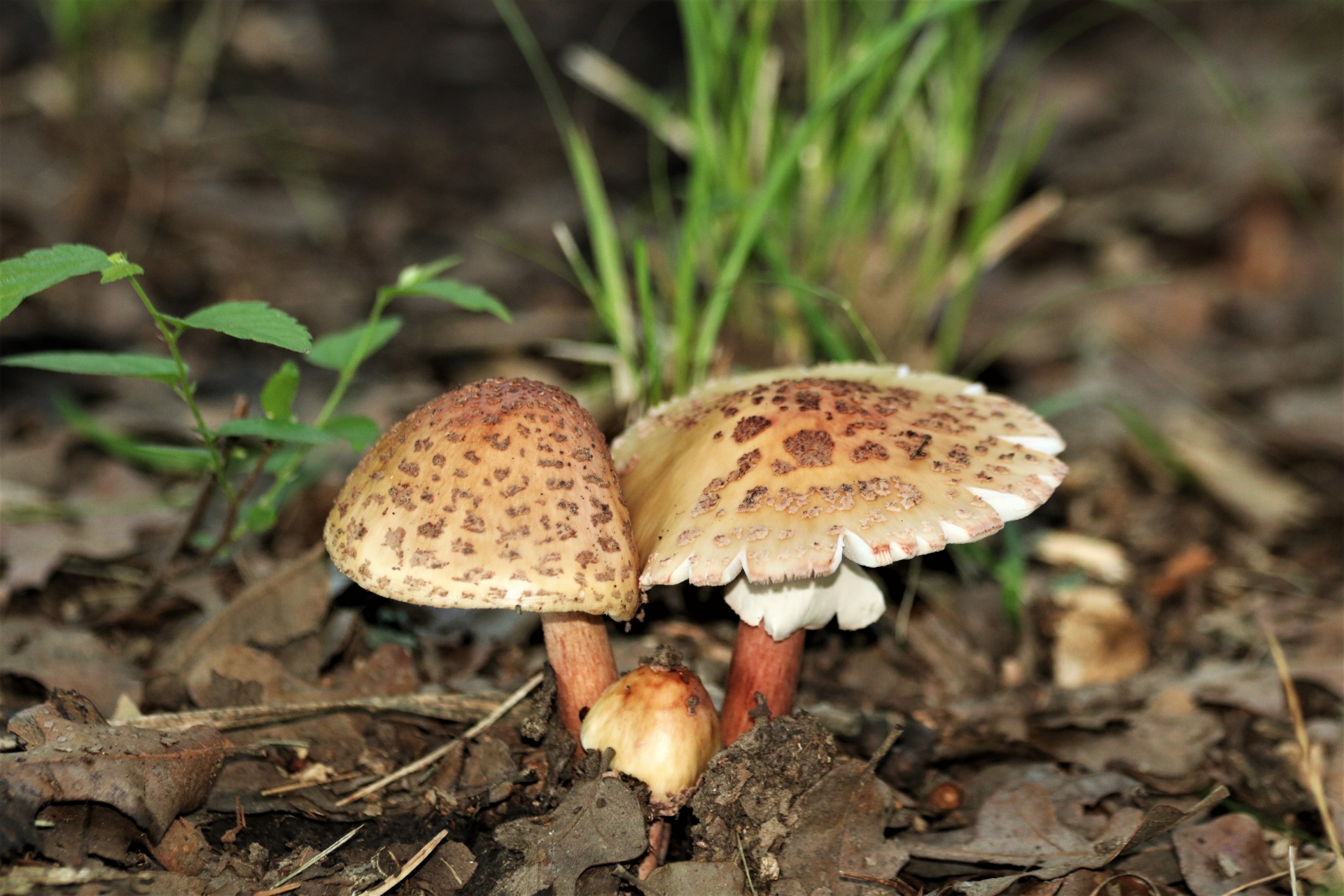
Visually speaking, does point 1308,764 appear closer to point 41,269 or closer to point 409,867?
point 409,867

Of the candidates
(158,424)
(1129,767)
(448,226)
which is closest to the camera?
(1129,767)

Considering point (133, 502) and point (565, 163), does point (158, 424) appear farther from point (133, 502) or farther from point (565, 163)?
point (565, 163)

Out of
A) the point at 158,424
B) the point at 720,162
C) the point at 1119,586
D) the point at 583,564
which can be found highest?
the point at 720,162

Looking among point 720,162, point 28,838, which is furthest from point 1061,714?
point 28,838

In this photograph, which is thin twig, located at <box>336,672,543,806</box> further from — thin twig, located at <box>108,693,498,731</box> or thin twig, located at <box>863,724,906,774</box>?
thin twig, located at <box>863,724,906,774</box>

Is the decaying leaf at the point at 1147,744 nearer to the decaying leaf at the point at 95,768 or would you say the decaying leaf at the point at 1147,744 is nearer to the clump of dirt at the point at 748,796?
the clump of dirt at the point at 748,796

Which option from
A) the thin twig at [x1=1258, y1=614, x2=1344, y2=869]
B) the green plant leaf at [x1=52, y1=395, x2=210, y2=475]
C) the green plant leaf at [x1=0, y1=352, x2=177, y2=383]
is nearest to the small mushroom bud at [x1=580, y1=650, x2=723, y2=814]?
the green plant leaf at [x1=0, y1=352, x2=177, y2=383]

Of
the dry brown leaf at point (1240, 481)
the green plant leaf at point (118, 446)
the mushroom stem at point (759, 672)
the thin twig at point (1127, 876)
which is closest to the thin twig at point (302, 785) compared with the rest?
the mushroom stem at point (759, 672)
